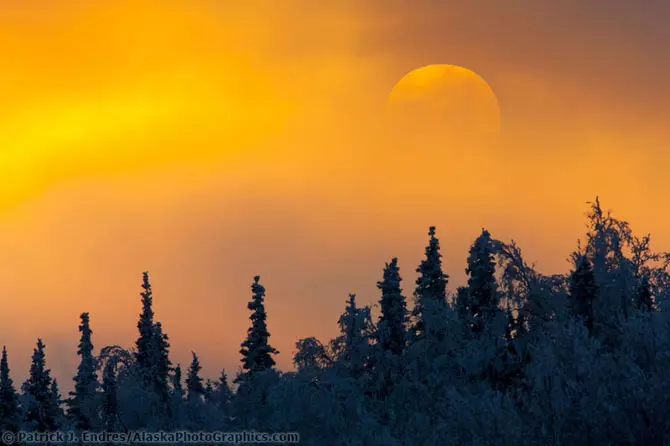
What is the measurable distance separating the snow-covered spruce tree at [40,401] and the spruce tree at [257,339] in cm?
1464

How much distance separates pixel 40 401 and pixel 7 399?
4.06m

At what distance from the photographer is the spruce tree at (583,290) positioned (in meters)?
59.8

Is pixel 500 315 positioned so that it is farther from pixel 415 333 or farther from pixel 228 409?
pixel 228 409

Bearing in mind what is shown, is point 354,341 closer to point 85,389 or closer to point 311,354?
point 311,354

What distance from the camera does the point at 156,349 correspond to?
79188 mm

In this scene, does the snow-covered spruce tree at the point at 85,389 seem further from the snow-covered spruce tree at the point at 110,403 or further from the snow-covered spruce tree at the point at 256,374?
the snow-covered spruce tree at the point at 256,374

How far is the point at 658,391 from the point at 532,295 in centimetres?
2928

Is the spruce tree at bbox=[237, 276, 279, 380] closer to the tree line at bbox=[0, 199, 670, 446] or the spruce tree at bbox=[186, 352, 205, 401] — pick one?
the tree line at bbox=[0, 199, 670, 446]

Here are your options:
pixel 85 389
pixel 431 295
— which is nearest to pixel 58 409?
pixel 85 389

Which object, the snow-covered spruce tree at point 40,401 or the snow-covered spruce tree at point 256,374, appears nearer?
the snow-covered spruce tree at point 256,374

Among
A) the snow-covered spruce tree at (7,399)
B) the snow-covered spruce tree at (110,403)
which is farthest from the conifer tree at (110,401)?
the snow-covered spruce tree at (7,399)

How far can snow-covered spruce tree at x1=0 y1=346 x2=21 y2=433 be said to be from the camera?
6456 cm

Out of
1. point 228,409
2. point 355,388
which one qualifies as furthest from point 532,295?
point 228,409

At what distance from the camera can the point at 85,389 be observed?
78812mm
